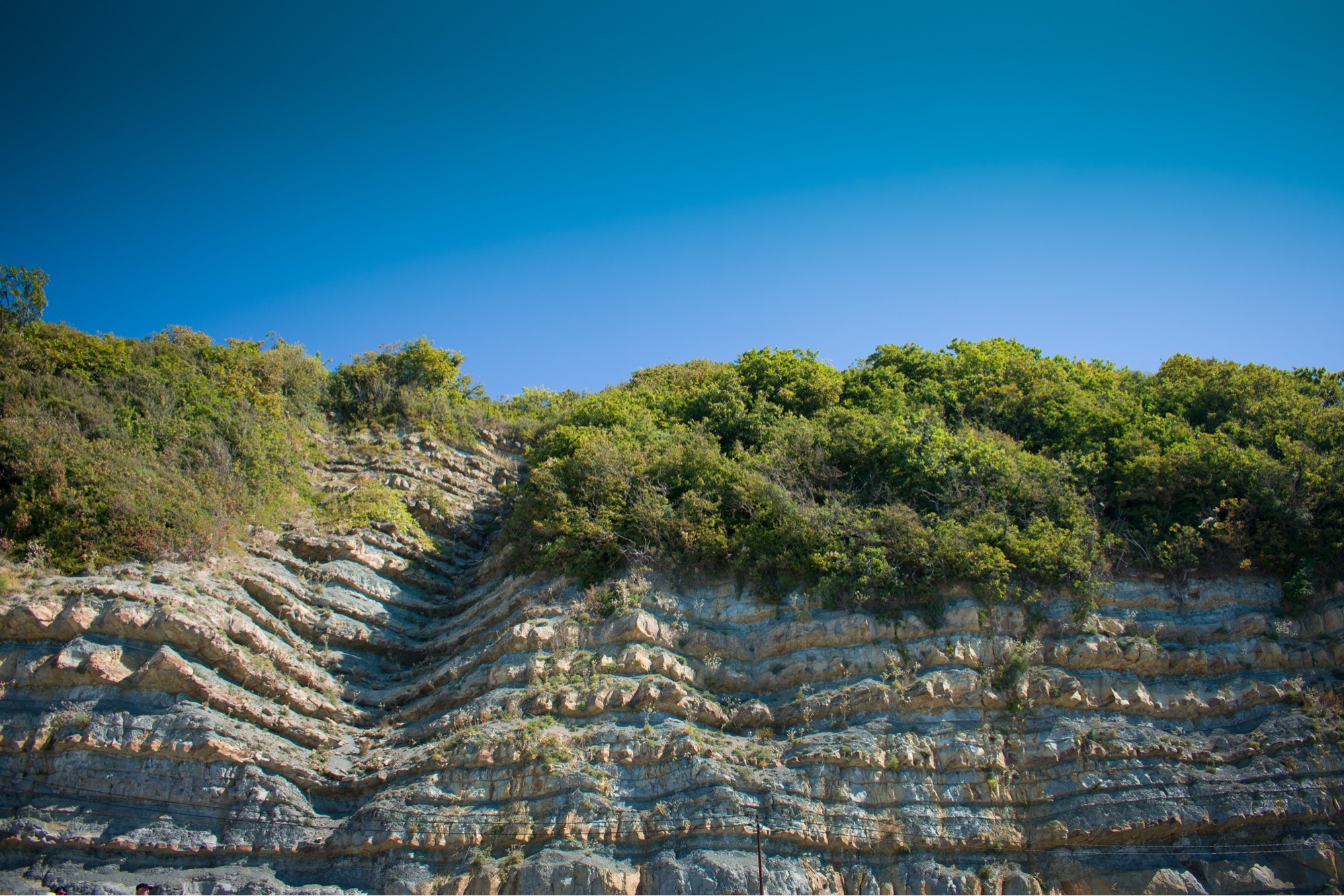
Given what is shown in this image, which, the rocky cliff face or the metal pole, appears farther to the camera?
the rocky cliff face

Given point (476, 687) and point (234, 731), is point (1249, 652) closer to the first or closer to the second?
point (476, 687)

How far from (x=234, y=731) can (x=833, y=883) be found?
10.6m

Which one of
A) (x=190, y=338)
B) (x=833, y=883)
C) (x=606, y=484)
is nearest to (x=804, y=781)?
(x=833, y=883)

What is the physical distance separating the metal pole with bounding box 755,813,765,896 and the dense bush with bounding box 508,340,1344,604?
4818 mm

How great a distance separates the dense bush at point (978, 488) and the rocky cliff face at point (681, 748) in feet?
2.74

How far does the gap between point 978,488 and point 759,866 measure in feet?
30.0

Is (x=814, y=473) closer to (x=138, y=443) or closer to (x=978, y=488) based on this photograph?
(x=978, y=488)

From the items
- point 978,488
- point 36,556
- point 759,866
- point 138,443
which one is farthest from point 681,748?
point 138,443

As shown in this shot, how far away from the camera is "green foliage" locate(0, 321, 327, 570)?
15875 mm

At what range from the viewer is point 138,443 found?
1808cm

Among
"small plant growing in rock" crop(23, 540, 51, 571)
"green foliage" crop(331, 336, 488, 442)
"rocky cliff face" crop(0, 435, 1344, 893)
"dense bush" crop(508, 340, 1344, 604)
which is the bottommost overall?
"rocky cliff face" crop(0, 435, 1344, 893)

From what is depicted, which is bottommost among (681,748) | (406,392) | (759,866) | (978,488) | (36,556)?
(759,866)

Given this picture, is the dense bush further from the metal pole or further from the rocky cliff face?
the metal pole

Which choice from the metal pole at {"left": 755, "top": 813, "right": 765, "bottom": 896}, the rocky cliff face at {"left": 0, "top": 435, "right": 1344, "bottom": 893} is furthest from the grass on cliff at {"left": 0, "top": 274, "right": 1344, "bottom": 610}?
the metal pole at {"left": 755, "top": 813, "right": 765, "bottom": 896}
